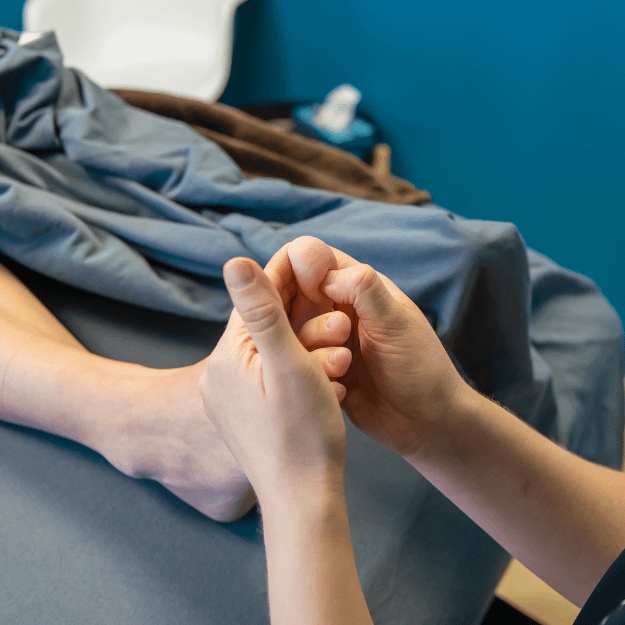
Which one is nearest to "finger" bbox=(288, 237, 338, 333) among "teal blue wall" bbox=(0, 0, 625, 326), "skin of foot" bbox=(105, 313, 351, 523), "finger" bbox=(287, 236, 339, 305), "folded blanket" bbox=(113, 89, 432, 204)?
"finger" bbox=(287, 236, 339, 305)

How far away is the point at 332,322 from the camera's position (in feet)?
1.46

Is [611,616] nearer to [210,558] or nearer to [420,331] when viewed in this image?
[420,331]

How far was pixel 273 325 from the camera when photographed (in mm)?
375

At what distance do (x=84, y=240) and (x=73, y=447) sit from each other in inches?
10.2

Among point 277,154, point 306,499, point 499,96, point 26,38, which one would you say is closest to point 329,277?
point 306,499

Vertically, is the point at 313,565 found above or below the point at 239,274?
below

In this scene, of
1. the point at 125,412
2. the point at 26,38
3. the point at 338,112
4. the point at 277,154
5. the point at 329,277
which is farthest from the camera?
the point at 338,112

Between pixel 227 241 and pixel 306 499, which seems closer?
pixel 306 499

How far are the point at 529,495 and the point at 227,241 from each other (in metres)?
0.46

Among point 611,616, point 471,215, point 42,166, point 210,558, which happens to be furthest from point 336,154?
point 471,215

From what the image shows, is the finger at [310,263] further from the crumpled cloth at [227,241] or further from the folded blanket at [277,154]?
the folded blanket at [277,154]

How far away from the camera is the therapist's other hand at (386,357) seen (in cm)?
44

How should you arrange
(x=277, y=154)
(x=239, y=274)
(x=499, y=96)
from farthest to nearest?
(x=499, y=96), (x=277, y=154), (x=239, y=274)

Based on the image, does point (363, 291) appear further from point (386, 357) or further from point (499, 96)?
point (499, 96)
